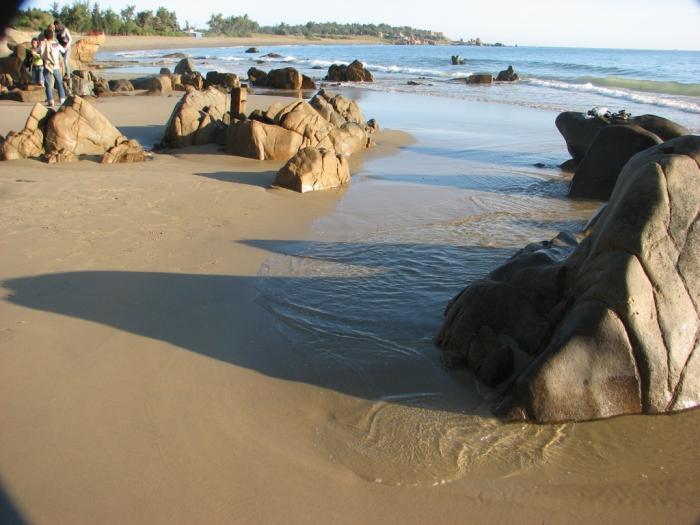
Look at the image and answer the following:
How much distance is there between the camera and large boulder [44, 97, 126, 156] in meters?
10.2

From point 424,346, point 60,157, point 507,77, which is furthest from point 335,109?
point 507,77

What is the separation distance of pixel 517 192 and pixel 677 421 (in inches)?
244

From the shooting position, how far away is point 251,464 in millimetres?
3057

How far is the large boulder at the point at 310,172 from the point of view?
8.75 metres

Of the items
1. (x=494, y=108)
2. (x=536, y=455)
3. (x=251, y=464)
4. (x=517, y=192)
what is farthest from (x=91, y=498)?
(x=494, y=108)

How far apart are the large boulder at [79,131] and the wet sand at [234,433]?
5.27m

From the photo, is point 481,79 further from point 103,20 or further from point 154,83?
point 103,20

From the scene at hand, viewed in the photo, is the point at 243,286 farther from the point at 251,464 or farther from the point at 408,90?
the point at 408,90

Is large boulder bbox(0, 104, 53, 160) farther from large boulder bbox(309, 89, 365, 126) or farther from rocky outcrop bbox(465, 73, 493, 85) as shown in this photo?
rocky outcrop bbox(465, 73, 493, 85)

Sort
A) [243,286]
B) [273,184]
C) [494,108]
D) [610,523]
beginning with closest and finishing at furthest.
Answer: [610,523], [243,286], [273,184], [494,108]

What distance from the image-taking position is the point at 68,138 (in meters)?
10.3

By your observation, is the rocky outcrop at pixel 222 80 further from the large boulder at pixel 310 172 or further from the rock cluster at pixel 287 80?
the large boulder at pixel 310 172

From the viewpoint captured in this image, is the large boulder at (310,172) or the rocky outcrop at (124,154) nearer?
the large boulder at (310,172)

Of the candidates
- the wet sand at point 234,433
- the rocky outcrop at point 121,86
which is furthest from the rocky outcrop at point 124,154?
the rocky outcrop at point 121,86
